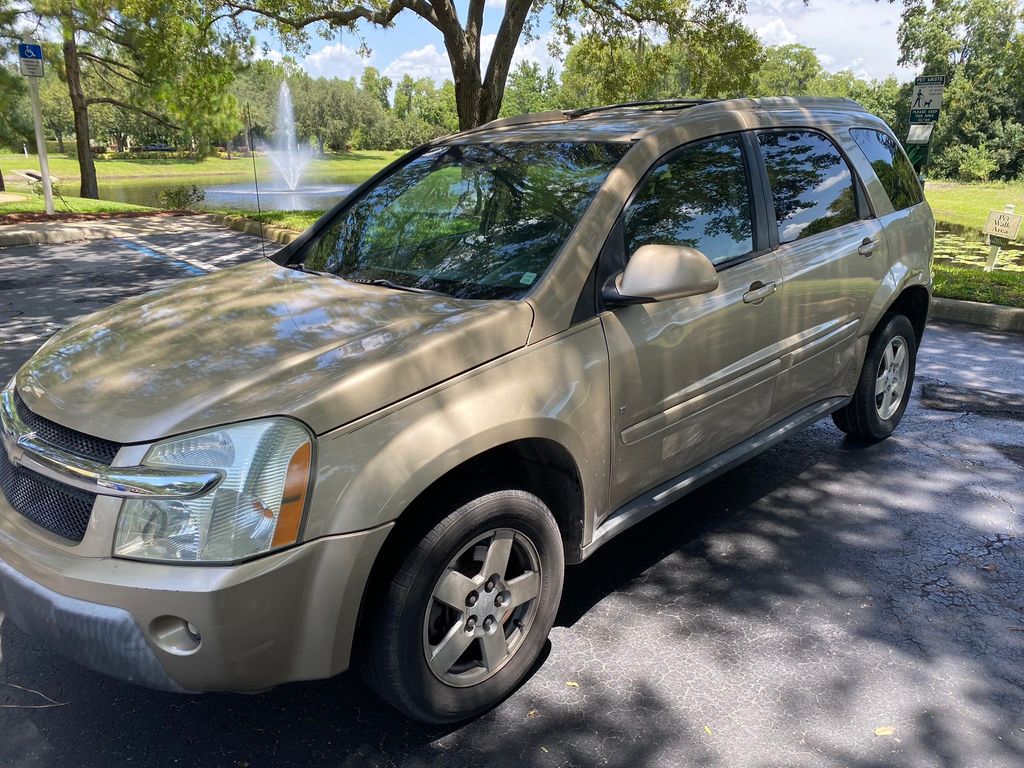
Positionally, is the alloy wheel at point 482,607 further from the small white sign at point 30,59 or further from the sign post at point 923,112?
the small white sign at point 30,59

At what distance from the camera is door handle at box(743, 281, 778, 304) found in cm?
327

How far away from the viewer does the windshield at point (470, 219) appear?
113 inches

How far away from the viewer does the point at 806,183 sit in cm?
378

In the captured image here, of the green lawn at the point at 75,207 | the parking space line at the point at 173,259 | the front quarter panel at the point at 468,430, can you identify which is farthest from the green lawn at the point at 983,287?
the green lawn at the point at 75,207

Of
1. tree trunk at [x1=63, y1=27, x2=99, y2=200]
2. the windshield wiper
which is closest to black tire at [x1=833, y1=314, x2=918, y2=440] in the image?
the windshield wiper

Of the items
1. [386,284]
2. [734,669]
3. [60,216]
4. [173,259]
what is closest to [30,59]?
[60,216]

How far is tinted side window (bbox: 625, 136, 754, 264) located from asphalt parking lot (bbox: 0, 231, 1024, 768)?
1.36 m

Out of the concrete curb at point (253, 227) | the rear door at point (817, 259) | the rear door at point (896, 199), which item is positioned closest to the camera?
the rear door at point (817, 259)

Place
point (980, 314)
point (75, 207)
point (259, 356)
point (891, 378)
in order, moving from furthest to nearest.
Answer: point (75, 207) < point (980, 314) < point (891, 378) < point (259, 356)

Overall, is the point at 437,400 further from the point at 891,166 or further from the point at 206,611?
the point at 891,166

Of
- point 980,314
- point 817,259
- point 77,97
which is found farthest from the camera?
point 77,97

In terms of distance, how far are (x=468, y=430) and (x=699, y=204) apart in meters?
1.58

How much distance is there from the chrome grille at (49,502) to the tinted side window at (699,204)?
6.47ft

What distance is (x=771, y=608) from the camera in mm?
3082
